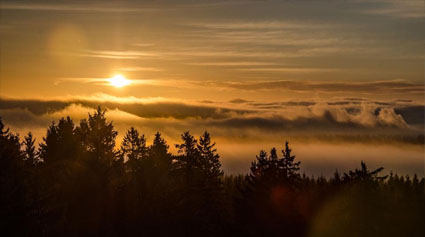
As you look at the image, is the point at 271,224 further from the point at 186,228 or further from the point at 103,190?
the point at 103,190

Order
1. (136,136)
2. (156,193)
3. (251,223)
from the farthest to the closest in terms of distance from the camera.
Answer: (136,136), (156,193), (251,223)

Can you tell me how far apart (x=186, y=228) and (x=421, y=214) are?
2463 cm

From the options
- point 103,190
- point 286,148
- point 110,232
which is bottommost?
point 110,232

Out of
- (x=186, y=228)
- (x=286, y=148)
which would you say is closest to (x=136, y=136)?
(x=186, y=228)

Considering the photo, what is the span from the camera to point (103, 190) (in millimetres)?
58969

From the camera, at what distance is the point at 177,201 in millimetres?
63844

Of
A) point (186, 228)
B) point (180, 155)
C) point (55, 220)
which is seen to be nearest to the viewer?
point (55, 220)

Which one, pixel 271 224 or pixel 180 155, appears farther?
pixel 180 155

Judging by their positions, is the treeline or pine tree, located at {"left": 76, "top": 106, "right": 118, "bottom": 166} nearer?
the treeline

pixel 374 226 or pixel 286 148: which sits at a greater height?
pixel 286 148

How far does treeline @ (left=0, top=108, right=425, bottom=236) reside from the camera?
47525 millimetres

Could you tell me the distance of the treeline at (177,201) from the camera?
4753cm

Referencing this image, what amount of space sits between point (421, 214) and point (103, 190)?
32854 millimetres

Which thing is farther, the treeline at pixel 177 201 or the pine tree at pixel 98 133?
the pine tree at pixel 98 133
